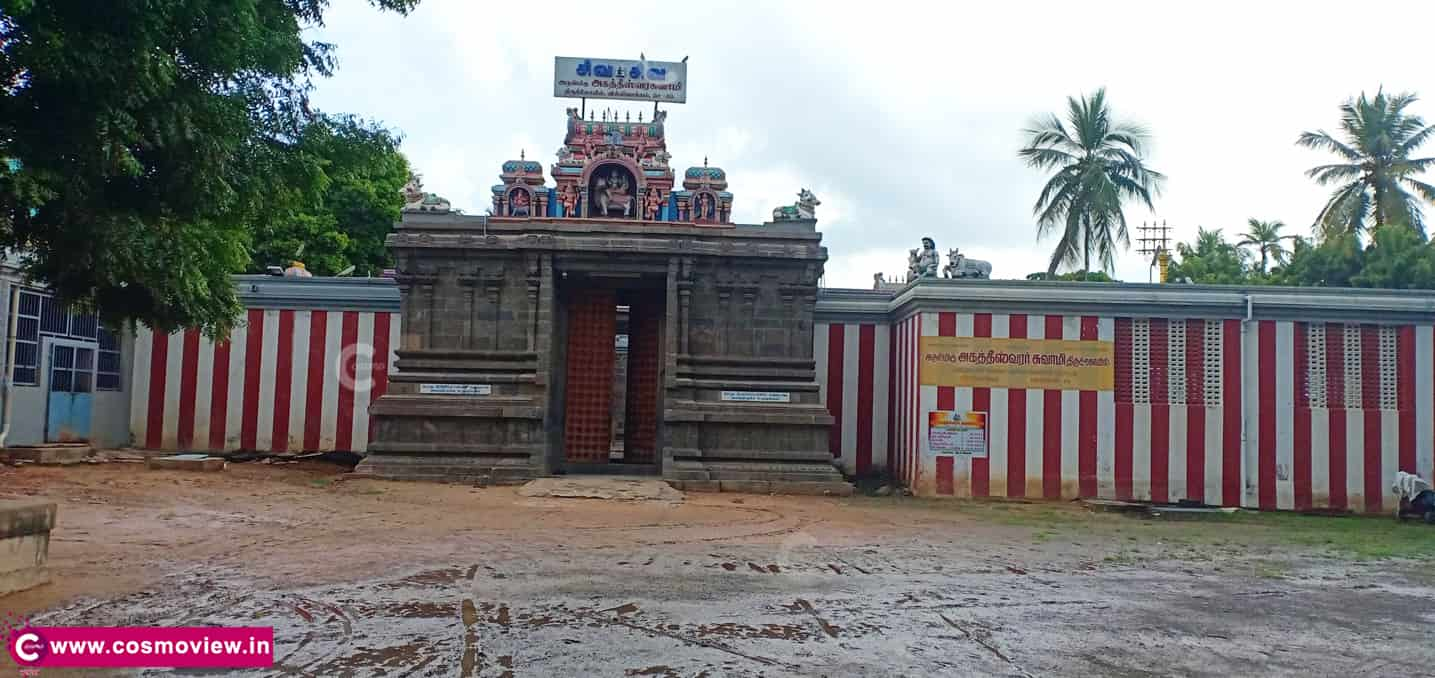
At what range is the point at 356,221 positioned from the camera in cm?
3181

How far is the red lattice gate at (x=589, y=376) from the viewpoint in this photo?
719 inches

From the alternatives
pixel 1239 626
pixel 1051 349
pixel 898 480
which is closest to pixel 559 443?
pixel 898 480

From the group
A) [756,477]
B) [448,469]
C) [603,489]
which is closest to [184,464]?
[448,469]

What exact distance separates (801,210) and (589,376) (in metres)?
5.06

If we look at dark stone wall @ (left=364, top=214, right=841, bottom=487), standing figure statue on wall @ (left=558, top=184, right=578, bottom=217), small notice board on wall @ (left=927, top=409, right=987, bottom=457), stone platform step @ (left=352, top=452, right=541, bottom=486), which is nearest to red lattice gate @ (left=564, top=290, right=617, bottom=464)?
dark stone wall @ (left=364, top=214, right=841, bottom=487)

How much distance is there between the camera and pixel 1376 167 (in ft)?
93.7

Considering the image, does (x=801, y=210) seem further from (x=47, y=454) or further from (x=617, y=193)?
(x=47, y=454)

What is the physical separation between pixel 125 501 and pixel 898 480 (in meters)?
12.0

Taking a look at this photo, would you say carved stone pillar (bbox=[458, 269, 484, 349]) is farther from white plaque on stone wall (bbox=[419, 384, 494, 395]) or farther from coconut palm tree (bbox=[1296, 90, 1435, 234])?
coconut palm tree (bbox=[1296, 90, 1435, 234])

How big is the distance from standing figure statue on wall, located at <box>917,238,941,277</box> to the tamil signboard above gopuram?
6002mm

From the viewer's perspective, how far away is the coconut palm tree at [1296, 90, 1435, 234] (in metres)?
27.9

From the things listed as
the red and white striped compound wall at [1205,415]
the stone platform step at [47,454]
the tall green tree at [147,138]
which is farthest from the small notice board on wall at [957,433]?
the stone platform step at [47,454]

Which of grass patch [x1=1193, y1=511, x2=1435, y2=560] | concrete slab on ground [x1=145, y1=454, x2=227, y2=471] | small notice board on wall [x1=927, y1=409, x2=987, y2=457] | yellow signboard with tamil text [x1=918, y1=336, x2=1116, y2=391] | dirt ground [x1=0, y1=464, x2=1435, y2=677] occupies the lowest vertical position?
grass patch [x1=1193, y1=511, x2=1435, y2=560]

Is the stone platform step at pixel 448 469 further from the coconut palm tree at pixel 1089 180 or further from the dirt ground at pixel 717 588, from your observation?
the coconut palm tree at pixel 1089 180
